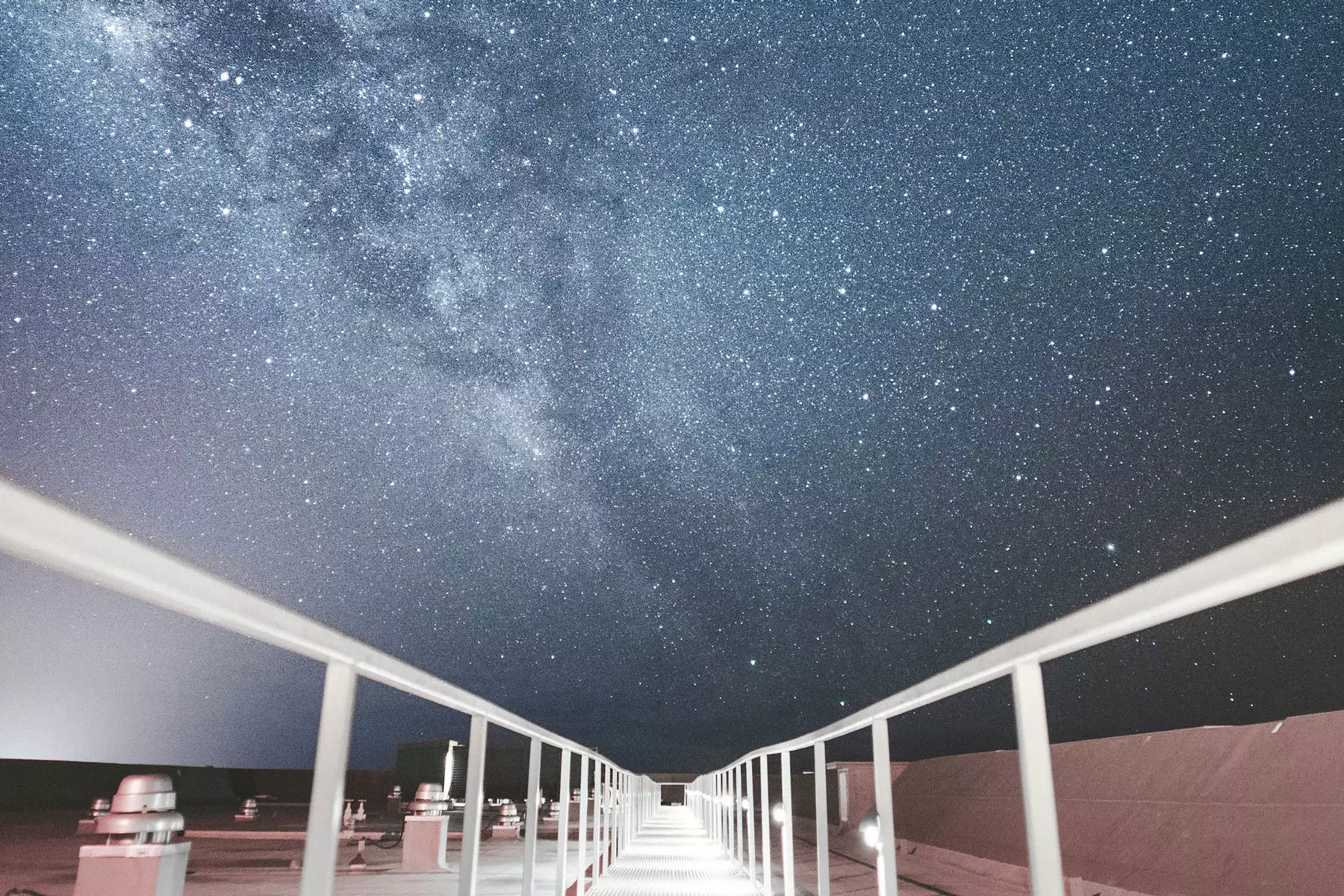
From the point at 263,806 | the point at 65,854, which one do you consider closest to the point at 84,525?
the point at 65,854

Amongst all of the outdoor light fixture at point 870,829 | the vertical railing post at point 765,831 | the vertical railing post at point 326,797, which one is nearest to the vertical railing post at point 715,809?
the vertical railing post at point 765,831

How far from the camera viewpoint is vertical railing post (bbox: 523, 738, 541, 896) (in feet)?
10.0

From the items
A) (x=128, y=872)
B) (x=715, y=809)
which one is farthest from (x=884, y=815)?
(x=715, y=809)

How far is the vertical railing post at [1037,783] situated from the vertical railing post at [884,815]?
88cm

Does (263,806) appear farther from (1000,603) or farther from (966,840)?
(1000,603)

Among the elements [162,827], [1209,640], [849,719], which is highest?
[1209,640]

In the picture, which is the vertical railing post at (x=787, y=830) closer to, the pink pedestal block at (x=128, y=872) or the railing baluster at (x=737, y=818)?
the railing baluster at (x=737, y=818)

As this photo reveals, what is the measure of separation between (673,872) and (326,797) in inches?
→ 252

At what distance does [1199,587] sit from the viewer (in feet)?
2.53

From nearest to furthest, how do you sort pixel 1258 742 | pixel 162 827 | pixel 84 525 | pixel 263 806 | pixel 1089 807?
pixel 84 525 → pixel 162 827 → pixel 1258 742 → pixel 1089 807 → pixel 263 806

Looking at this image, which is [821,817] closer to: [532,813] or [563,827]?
[532,813]

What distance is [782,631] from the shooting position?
126 feet

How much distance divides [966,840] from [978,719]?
32.4 metres

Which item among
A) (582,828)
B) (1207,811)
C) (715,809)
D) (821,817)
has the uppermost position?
(821,817)
